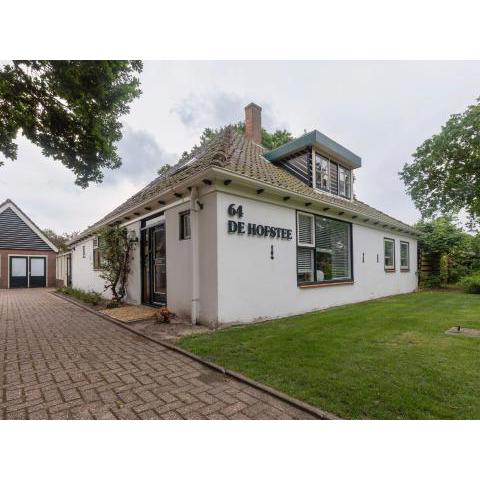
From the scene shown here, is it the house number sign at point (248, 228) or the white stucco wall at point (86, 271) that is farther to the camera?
the white stucco wall at point (86, 271)

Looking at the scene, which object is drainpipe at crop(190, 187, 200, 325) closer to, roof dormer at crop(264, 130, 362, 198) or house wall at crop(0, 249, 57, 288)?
roof dormer at crop(264, 130, 362, 198)

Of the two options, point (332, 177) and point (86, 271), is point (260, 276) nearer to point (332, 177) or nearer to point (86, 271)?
point (332, 177)

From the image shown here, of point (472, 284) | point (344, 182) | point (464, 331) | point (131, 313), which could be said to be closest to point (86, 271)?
point (131, 313)

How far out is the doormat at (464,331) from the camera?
193 inches

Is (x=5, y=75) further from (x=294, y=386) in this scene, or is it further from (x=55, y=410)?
(x=294, y=386)

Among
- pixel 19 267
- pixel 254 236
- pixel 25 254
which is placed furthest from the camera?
pixel 25 254


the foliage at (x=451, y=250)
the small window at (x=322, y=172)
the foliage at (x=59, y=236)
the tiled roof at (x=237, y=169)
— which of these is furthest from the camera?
the foliage at (x=59, y=236)

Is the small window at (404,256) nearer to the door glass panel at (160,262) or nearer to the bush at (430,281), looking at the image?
the bush at (430,281)

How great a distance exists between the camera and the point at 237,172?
19.1 feet

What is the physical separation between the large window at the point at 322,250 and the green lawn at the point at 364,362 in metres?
1.96

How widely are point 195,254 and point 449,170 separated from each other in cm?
1709

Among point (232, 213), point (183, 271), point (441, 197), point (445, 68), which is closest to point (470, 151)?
point (441, 197)

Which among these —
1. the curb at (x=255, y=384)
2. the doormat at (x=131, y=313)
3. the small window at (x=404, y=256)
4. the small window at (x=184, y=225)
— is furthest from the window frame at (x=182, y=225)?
the small window at (x=404, y=256)

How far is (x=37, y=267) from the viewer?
20078 mm
